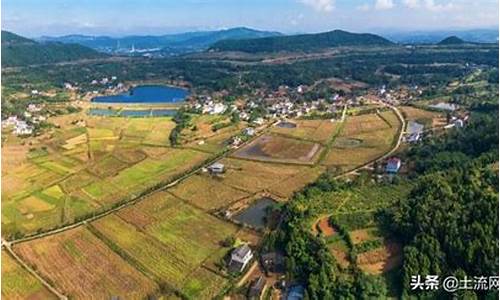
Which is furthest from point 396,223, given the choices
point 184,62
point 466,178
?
point 184,62

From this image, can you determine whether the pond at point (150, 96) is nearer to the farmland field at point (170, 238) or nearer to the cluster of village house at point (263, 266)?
the farmland field at point (170, 238)

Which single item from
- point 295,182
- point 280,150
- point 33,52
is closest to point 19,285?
point 295,182

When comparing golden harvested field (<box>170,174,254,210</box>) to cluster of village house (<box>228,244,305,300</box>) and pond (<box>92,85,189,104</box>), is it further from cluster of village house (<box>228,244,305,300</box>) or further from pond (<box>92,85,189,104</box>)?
pond (<box>92,85,189,104</box>)

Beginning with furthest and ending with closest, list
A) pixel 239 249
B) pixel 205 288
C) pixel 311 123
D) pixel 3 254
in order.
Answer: pixel 311 123
pixel 3 254
pixel 239 249
pixel 205 288

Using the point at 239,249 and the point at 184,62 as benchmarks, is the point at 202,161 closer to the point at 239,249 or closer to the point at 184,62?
the point at 239,249

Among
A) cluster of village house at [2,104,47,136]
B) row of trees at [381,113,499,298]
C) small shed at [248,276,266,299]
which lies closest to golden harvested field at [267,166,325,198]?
row of trees at [381,113,499,298]

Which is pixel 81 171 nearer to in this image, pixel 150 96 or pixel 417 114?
pixel 417 114
